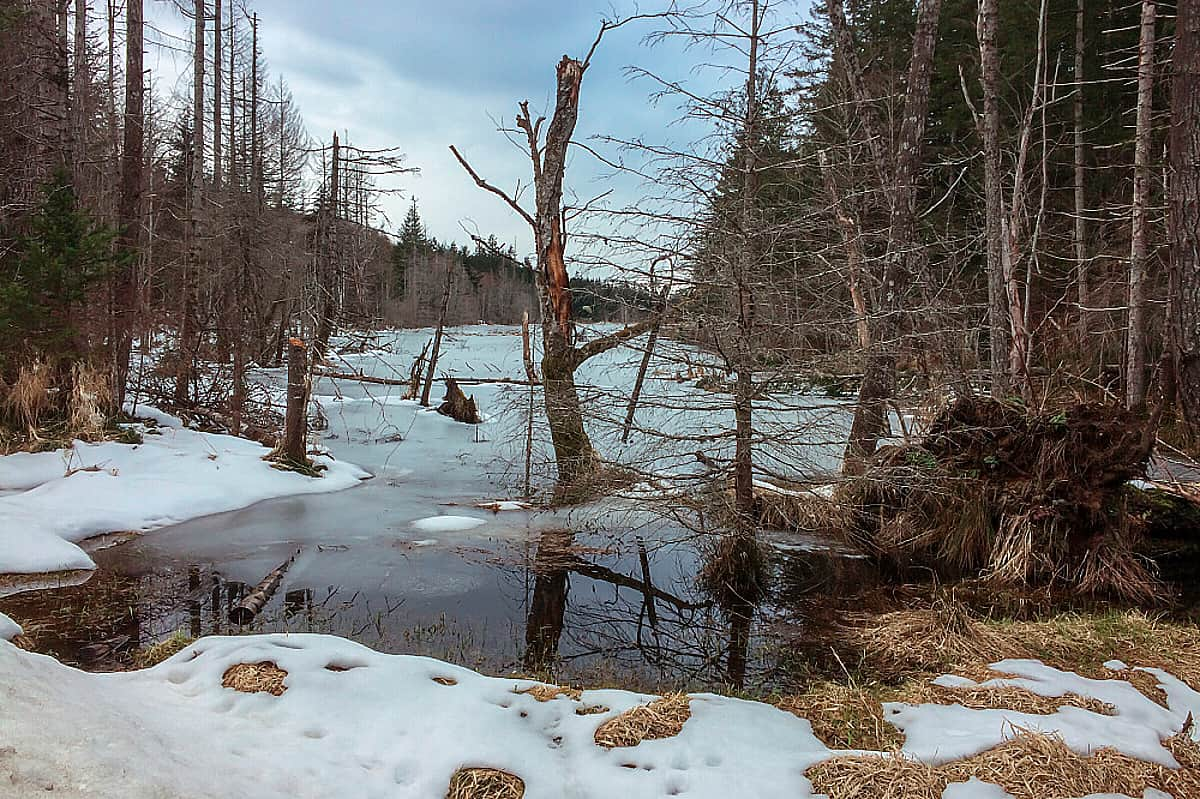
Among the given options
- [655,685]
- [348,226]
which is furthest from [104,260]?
[348,226]

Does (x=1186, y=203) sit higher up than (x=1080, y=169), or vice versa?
(x=1080, y=169)

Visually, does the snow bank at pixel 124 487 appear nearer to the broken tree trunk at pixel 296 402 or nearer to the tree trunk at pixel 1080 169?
the broken tree trunk at pixel 296 402

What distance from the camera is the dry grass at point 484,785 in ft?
8.82

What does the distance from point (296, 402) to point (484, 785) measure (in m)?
7.82

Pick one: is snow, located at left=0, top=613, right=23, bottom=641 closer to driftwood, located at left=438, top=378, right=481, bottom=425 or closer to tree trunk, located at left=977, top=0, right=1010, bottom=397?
tree trunk, located at left=977, top=0, right=1010, bottom=397

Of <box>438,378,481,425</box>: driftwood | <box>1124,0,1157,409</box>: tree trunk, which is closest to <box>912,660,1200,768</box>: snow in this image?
<box>1124,0,1157,409</box>: tree trunk

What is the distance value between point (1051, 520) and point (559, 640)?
4.29 m

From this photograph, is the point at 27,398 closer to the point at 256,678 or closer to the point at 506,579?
the point at 506,579

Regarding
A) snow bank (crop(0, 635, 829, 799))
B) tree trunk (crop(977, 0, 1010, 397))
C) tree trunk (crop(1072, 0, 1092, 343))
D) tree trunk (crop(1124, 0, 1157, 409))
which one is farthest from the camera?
tree trunk (crop(1072, 0, 1092, 343))

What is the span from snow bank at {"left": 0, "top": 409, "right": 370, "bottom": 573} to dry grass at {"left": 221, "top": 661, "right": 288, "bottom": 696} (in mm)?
3384

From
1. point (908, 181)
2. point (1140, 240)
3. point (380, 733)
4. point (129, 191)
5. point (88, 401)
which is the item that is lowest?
point (380, 733)

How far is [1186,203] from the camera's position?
6.62 m

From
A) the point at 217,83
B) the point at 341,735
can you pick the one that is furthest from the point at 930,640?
the point at 217,83

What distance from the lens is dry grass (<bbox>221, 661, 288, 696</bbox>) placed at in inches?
126
